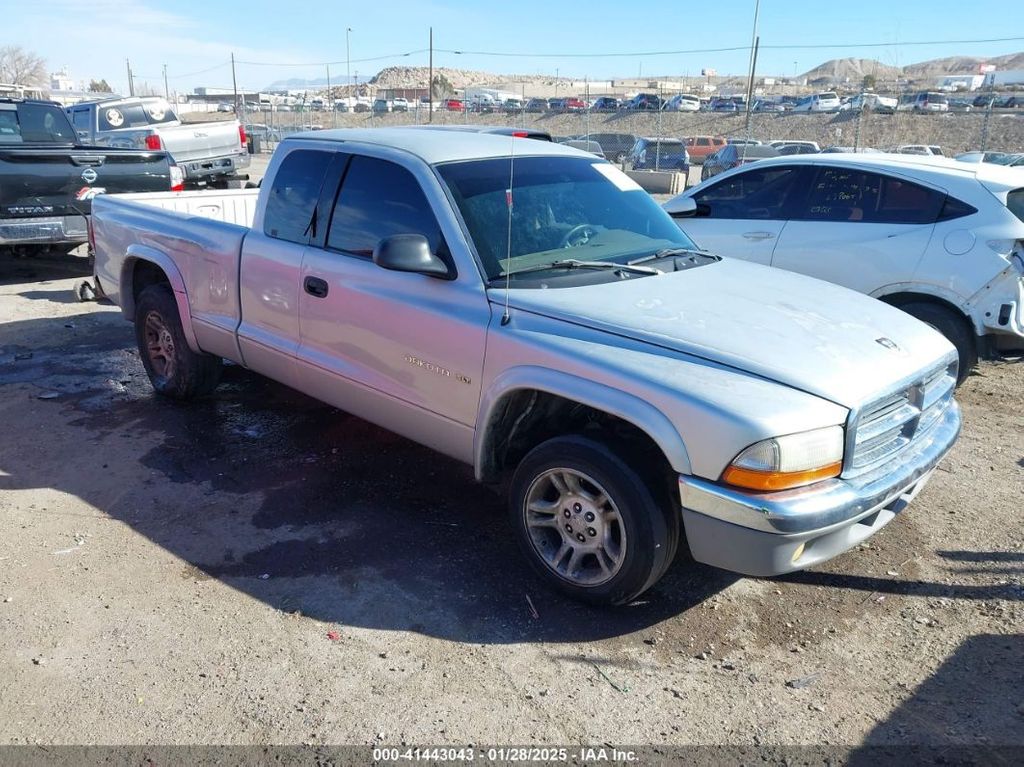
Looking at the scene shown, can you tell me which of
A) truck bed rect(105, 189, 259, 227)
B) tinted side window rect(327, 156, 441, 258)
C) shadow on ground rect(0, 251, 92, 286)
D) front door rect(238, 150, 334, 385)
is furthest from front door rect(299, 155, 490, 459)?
shadow on ground rect(0, 251, 92, 286)

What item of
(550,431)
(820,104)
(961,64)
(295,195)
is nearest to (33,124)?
(295,195)

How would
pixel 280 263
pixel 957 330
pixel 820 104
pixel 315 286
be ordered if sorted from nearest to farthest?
pixel 315 286 → pixel 280 263 → pixel 957 330 → pixel 820 104

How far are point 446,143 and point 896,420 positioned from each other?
2.57m

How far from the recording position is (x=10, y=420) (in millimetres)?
5641

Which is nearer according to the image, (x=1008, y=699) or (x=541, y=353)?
(x=1008, y=699)

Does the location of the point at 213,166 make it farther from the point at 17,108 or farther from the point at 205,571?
the point at 205,571

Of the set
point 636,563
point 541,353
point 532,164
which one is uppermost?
point 532,164

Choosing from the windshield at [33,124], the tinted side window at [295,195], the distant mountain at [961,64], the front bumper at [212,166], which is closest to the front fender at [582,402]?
the tinted side window at [295,195]

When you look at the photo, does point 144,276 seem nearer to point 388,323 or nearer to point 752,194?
point 388,323

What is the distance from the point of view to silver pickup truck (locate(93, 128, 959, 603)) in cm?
304

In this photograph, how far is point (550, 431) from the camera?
386 cm

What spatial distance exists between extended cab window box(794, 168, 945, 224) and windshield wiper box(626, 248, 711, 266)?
8.19ft

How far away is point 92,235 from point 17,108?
21.6ft

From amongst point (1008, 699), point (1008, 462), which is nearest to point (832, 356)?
point (1008, 699)
